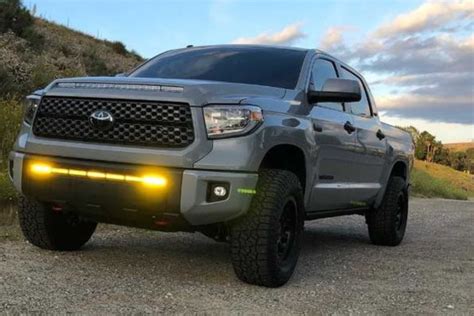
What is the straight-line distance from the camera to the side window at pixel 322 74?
20.0 feet

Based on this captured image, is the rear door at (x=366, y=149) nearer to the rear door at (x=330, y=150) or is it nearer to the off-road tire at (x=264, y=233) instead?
the rear door at (x=330, y=150)

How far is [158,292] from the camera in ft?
15.2

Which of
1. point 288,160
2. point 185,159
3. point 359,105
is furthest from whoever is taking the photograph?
point 359,105

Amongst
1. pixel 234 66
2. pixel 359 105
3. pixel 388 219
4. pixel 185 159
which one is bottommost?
pixel 388 219

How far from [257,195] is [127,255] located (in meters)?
1.74

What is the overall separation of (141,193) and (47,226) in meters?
1.44

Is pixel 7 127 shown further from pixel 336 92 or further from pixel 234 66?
pixel 336 92

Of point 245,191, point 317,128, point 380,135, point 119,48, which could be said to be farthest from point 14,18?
point 245,191

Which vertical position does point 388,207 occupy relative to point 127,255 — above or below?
above

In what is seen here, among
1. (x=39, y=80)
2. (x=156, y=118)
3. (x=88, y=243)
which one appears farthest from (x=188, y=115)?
(x=39, y=80)

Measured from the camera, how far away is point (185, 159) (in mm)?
4469

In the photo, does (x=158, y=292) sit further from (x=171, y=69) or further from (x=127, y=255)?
(x=171, y=69)

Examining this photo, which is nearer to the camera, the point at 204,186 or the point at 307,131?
the point at 204,186

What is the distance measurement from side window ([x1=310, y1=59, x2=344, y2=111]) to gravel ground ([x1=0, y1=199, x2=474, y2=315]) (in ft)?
5.01
